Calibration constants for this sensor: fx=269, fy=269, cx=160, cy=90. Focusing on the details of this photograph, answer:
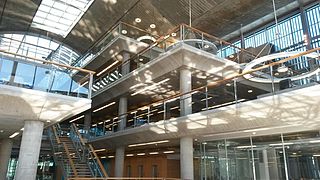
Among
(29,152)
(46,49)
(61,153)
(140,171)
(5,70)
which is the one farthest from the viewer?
(46,49)

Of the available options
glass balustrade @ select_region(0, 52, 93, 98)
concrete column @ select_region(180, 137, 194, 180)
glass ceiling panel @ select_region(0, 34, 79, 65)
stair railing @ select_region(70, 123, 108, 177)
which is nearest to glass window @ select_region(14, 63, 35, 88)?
glass balustrade @ select_region(0, 52, 93, 98)

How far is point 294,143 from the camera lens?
10859 millimetres

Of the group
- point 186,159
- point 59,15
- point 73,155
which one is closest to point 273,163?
point 186,159

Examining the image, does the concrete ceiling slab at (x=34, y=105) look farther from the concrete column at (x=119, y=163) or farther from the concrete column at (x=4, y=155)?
the concrete column at (x=4, y=155)

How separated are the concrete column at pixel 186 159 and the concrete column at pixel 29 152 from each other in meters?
6.39

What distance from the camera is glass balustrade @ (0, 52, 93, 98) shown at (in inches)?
399

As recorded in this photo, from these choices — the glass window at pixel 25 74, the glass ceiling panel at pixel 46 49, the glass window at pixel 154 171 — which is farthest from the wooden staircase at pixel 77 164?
the glass ceiling panel at pixel 46 49

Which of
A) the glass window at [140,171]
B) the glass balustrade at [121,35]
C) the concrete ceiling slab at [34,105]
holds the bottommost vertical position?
the glass window at [140,171]

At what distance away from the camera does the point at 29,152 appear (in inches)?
426

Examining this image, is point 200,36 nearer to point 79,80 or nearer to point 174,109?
point 174,109

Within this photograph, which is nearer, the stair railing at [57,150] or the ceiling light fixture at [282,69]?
the ceiling light fixture at [282,69]

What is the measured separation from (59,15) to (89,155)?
17919mm

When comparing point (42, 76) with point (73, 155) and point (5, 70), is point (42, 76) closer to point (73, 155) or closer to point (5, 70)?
point (5, 70)

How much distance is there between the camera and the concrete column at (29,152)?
1056 centimetres
